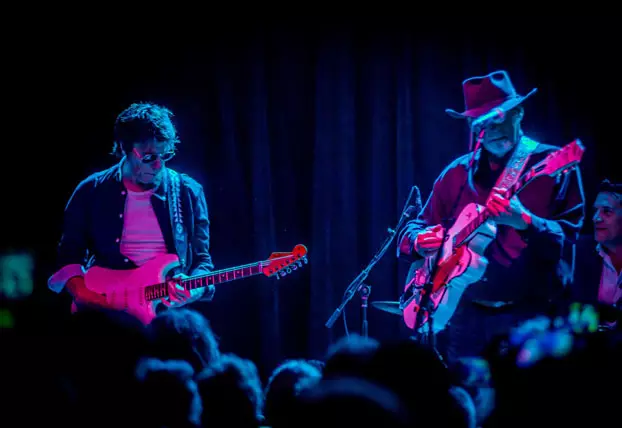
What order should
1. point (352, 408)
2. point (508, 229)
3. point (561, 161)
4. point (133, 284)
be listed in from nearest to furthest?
point (352, 408), point (561, 161), point (508, 229), point (133, 284)

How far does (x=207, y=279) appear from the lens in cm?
487

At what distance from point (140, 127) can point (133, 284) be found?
49.2 inches

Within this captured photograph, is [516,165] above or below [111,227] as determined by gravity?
above

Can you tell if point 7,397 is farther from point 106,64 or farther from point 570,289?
point 106,64

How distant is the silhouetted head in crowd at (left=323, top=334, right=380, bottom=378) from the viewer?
1905mm

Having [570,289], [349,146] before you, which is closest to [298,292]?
[349,146]

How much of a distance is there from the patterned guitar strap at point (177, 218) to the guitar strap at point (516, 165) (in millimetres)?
2450

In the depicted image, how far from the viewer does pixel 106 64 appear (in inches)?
221

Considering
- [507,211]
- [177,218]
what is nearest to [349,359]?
[507,211]

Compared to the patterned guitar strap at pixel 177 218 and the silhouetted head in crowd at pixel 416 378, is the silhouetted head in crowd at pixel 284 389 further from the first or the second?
the patterned guitar strap at pixel 177 218

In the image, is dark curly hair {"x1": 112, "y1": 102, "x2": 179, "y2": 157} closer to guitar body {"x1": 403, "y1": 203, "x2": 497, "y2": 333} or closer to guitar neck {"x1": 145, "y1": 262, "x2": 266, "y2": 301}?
guitar neck {"x1": 145, "y1": 262, "x2": 266, "y2": 301}

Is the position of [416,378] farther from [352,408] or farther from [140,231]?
[140,231]

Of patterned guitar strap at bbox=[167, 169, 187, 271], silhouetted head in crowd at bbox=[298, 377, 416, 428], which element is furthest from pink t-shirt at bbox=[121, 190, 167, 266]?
silhouetted head in crowd at bbox=[298, 377, 416, 428]

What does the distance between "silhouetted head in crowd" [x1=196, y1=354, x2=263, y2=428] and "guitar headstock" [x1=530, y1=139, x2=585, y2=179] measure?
253cm
